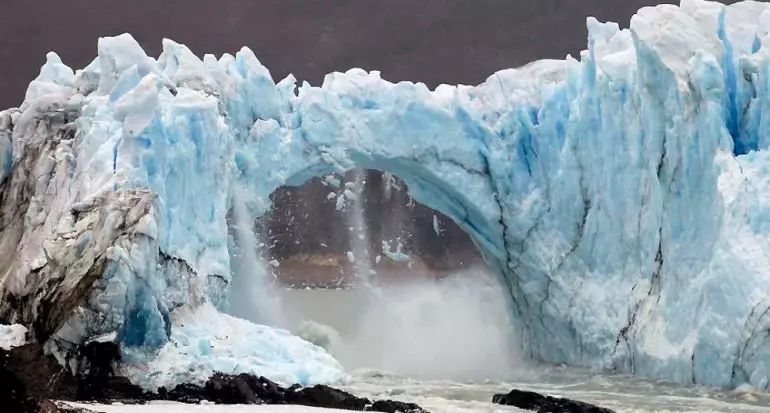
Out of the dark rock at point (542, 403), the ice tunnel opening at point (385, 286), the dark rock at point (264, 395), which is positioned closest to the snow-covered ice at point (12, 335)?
the dark rock at point (264, 395)

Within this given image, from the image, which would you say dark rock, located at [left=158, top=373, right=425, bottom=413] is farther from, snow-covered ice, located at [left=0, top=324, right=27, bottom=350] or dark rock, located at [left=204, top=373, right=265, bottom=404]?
snow-covered ice, located at [left=0, top=324, right=27, bottom=350]

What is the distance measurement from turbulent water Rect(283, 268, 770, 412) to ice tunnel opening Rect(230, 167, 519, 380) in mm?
42

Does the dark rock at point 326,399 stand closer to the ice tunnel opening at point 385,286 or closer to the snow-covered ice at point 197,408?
the snow-covered ice at point 197,408

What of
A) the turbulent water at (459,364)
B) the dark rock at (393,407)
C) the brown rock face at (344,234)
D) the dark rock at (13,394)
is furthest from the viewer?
the brown rock face at (344,234)

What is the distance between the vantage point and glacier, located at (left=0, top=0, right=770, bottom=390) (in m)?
12.2

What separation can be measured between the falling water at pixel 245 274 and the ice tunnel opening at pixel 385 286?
9 cm

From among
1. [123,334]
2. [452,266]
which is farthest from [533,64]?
[452,266]

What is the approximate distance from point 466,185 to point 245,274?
3.63 m

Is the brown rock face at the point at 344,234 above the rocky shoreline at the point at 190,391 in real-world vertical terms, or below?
above

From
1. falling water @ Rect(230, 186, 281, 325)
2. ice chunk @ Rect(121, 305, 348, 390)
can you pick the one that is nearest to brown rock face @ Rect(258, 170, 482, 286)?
falling water @ Rect(230, 186, 281, 325)

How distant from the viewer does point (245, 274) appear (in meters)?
16.4

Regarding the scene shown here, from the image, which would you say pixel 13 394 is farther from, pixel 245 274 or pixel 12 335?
pixel 245 274

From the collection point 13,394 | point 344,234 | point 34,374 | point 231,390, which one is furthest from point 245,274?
point 344,234

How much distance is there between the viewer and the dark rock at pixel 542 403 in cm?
1162
